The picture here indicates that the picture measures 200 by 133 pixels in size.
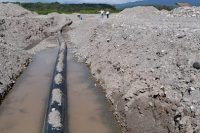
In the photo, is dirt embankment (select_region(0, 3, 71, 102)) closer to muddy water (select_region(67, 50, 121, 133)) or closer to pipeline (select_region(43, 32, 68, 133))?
pipeline (select_region(43, 32, 68, 133))

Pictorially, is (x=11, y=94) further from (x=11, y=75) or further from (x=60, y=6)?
(x=60, y=6)

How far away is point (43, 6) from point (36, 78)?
302 ft

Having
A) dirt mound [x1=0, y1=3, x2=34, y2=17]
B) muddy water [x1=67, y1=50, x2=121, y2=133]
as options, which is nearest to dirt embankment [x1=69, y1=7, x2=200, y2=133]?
muddy water [x1=67, y1=50, x2=121, y2=133]

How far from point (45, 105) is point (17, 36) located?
2305cm

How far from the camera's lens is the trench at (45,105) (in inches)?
530

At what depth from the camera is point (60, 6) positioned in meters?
111

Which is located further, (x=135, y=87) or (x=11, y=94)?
(x=11, y=94)

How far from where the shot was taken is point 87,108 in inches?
604

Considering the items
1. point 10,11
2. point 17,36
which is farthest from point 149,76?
point 10,11

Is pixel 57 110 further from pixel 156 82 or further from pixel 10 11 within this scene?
pixel 10 11

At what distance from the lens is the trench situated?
13.5m

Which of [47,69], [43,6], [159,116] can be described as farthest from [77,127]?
[43,6]

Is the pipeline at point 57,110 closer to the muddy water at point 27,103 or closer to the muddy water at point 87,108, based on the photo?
the muddy water at point 87,108

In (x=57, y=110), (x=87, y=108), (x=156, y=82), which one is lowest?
(x=87, y=108)
